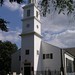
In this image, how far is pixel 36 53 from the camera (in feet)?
150

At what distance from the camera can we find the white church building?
147 feet

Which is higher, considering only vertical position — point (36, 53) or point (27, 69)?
point (36, 53)

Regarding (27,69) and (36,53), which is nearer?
(27,69)

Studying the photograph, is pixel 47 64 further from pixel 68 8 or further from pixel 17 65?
pixel 68 8

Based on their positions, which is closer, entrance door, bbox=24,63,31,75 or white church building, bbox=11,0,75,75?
entrance door, bbox=24,63,31,75

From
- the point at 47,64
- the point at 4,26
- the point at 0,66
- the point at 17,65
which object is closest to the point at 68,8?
the point at 4,26

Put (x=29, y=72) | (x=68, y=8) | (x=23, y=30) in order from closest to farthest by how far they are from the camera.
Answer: (x=68, y=8)
(x=29, y=72)
(x=23, y=30)

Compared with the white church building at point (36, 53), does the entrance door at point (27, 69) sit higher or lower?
lower

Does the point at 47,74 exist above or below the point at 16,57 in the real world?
below

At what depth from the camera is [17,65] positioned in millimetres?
50094

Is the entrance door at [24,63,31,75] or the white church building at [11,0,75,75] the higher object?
the white church building at [11,0,75,75]

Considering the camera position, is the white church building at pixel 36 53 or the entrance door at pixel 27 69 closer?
the entrance door at pixel 27 69

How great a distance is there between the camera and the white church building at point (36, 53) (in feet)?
147

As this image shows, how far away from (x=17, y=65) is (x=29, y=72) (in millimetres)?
6321
